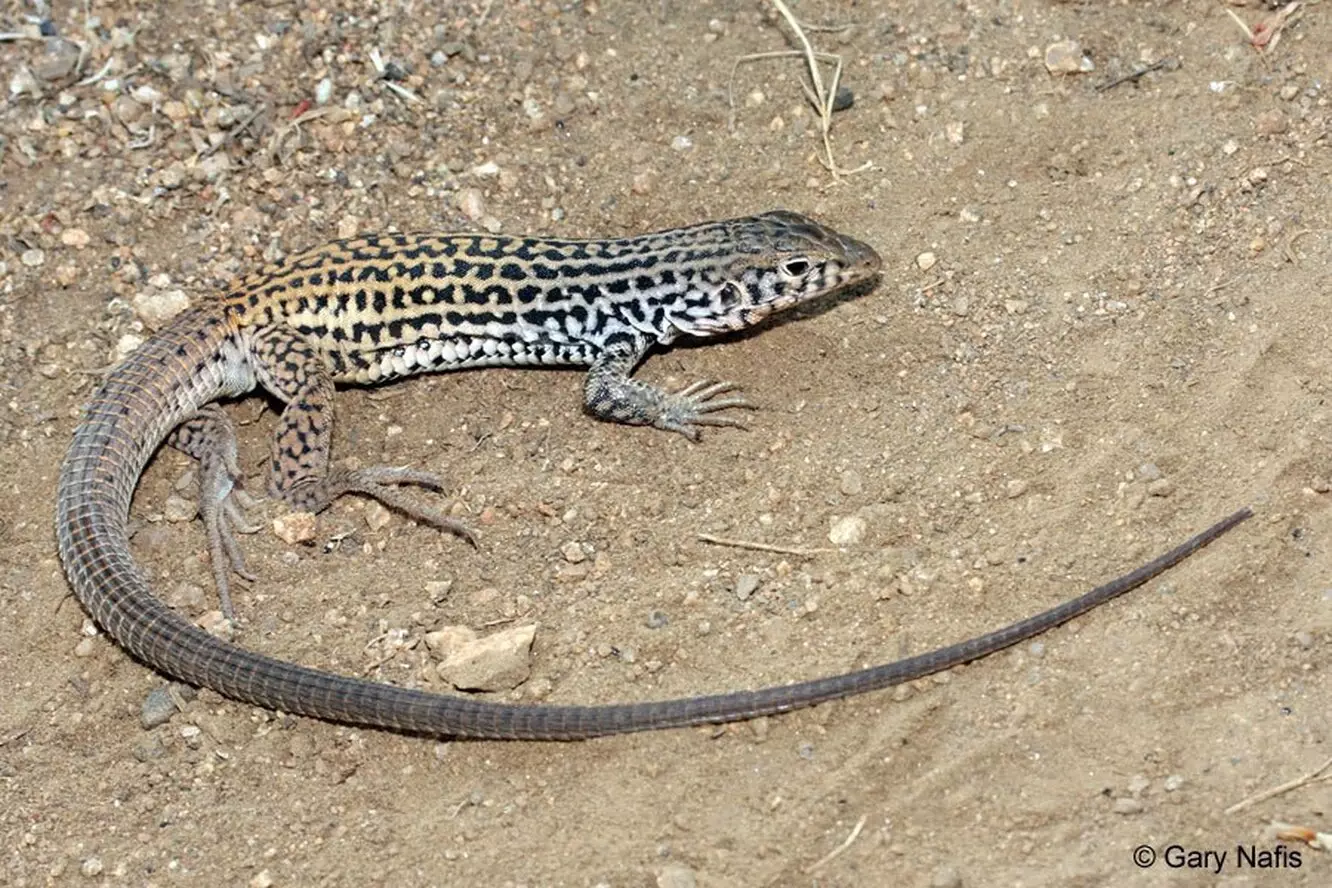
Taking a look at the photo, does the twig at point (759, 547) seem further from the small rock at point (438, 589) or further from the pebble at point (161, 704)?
the pebble at point (161, 704)

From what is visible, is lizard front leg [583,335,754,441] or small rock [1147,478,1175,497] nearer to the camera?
small rock [1147,478,1175,497]

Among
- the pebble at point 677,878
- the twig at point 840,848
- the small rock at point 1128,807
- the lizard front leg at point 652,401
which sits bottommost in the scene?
the pebble at point 677,878

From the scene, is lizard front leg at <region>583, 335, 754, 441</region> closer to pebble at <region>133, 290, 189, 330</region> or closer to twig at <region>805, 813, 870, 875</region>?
twig at <region>805, 813, 870, 875</region>

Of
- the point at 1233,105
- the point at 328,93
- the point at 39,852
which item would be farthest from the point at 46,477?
the point at 1233,105

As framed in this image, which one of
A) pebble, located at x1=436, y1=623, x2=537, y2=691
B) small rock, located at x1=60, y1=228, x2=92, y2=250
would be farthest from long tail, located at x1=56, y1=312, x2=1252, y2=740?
small rock, located at x1=60, y1=228, x2=92, y2=250

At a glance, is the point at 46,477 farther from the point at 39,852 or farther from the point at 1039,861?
the point at 1039,861

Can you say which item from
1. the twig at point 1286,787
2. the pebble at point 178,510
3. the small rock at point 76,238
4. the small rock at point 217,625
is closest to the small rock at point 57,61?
the small rock at point 76,238
